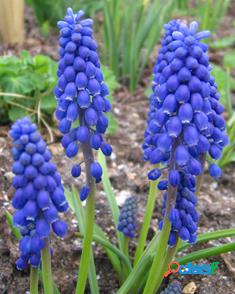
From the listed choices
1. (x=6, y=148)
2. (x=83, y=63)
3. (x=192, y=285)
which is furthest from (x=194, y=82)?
A: (x=6, y=148)

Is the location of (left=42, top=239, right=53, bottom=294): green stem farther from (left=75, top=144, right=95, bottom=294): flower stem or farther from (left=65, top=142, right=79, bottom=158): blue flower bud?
(left=65, top=142, right=79, bottom=158): blue flower bud

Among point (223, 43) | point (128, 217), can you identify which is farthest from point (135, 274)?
point (223, 43)

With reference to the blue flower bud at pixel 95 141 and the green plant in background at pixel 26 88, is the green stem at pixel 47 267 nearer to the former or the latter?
the blue flower bud at pixel 95 141

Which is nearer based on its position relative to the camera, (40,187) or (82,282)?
(40,187)

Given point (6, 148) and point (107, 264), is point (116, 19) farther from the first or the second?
point (107, 264)

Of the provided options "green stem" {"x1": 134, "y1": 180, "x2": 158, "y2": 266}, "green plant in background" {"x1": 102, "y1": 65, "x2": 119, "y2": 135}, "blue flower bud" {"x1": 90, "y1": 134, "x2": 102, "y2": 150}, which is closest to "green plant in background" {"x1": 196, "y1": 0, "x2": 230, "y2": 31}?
"green plant in background" {"x1": 102, "y1": 65, "x2": 119, "y2": 135}

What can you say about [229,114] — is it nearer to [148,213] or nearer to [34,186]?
[148,213]
